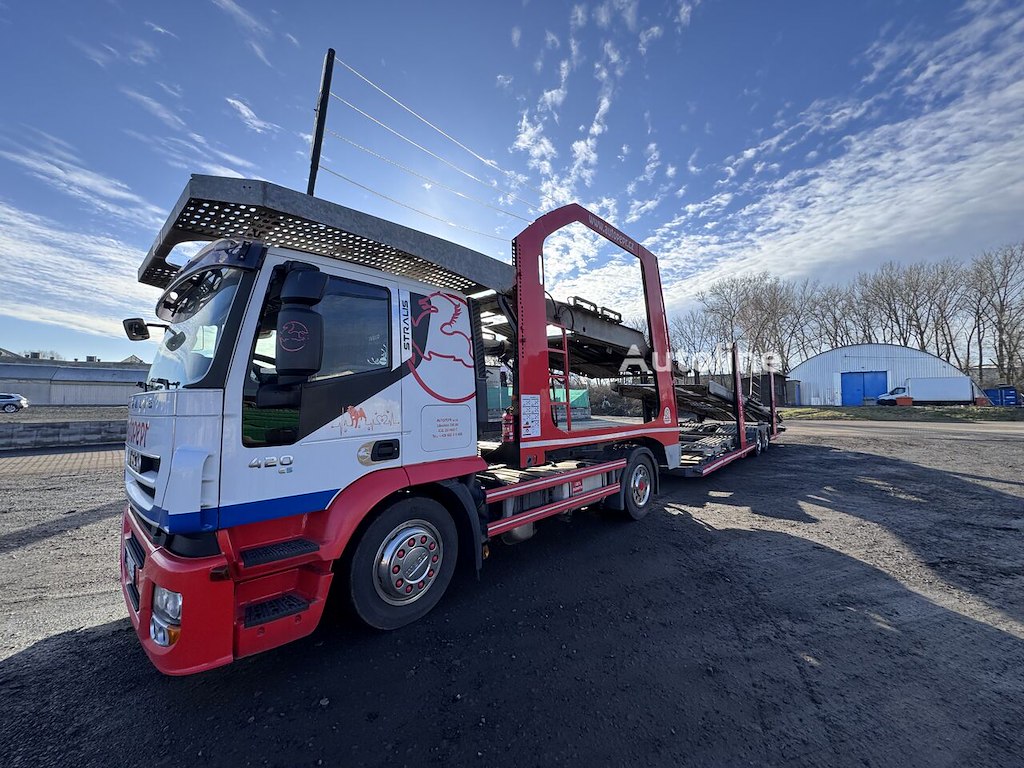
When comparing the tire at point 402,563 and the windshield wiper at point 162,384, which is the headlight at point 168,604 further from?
the windshield wiper at point 162,384

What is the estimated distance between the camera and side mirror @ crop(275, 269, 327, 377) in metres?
2.32

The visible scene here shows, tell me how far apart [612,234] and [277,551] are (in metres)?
5.52

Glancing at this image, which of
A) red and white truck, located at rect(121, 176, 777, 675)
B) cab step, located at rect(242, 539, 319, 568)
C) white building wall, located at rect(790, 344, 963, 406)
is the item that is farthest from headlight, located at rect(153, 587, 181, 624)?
white building wall, located at rect(790, 344, 963, 406)

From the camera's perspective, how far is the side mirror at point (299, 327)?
232cm

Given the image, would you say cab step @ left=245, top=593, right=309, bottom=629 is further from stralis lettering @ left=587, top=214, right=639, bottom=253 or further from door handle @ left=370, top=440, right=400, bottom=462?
stralis lettering @ left=587, top=214, right=639, bottom=253

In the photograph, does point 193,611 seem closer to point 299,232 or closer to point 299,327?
point 299,327

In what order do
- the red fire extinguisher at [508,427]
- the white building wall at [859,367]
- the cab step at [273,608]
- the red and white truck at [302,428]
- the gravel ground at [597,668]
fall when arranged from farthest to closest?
the white building wall at [859,367]
the red fire extinguisher at [508,427]
the cab step at [273,608]
the red and white truck at [302,428]
the gravel ground at [597,668]

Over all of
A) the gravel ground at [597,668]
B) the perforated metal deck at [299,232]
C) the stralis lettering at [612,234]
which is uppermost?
the stralis lettering at [612,234]

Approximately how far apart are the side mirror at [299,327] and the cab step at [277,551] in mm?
1093

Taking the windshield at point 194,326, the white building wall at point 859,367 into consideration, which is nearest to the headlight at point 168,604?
the windshield at point 194,326

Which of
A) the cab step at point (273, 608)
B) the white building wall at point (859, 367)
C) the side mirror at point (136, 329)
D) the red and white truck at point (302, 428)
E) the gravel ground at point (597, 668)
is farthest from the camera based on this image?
the white building wall at point (859, 367)

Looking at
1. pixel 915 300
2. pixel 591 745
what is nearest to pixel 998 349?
pixel 915 300

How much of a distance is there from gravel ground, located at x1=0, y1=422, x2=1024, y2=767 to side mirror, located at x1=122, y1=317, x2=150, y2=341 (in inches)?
93.6

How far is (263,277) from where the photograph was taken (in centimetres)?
264
